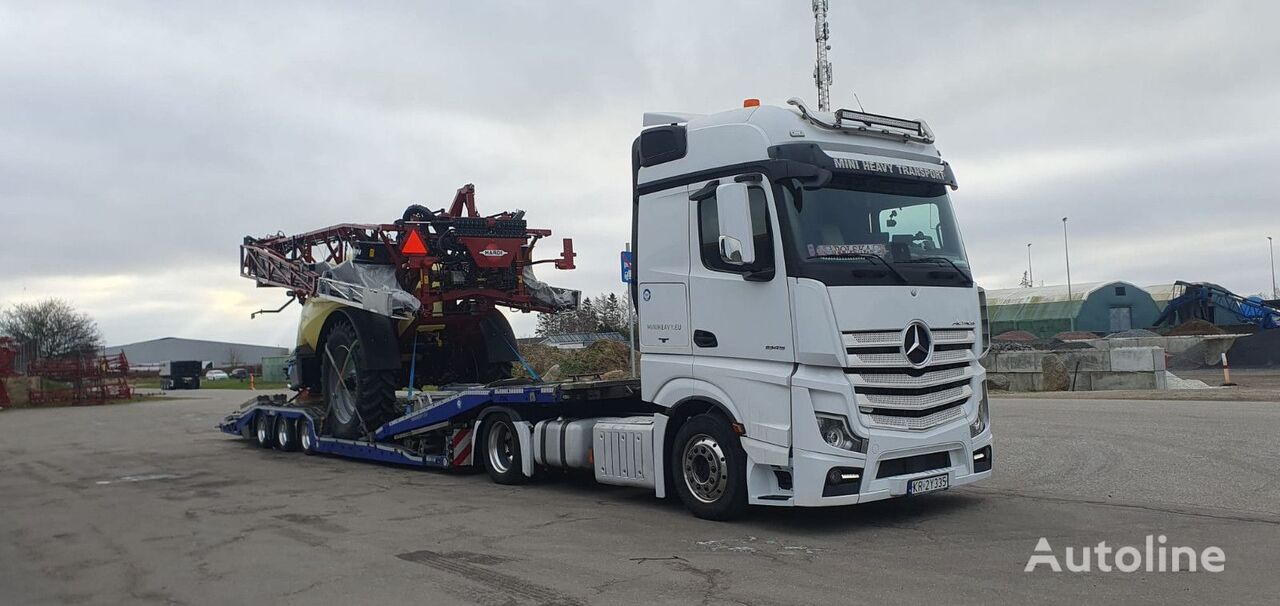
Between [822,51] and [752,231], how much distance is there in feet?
147

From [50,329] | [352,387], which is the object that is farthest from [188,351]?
[352,387]

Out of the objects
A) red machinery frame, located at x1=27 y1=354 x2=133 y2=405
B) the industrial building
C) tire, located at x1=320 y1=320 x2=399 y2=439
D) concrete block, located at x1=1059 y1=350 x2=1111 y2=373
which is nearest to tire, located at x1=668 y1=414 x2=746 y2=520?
tire, located at x1=320 y1=320 x2=399 y2=439

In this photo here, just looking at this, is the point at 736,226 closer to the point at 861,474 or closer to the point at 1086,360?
the point at 861,474

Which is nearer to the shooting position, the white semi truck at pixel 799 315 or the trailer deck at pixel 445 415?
the white semi truck at pixel 799 315

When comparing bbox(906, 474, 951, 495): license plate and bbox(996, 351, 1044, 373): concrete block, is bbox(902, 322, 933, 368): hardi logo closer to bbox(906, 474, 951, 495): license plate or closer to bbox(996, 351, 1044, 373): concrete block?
bbox(906, 474, 951, 495): license plate

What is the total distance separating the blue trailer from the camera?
33.0ft

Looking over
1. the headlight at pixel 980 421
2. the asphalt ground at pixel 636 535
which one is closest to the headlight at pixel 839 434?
the asphalt ground at pixel 636 535

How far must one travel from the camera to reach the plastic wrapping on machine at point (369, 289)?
1301 centimetres

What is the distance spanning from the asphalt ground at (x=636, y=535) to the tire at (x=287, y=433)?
336cm

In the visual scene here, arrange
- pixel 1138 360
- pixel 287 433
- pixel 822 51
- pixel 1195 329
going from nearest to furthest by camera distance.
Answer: pixel 287 433, pixel 1138 360, pixel 1195 329, pixel 822 51

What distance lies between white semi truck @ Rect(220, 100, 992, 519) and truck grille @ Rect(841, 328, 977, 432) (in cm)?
1

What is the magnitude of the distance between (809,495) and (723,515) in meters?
0.98

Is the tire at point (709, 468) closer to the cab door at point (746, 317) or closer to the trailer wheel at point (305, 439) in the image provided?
the cab door at point (746, 317)

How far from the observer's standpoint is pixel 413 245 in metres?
13.6
